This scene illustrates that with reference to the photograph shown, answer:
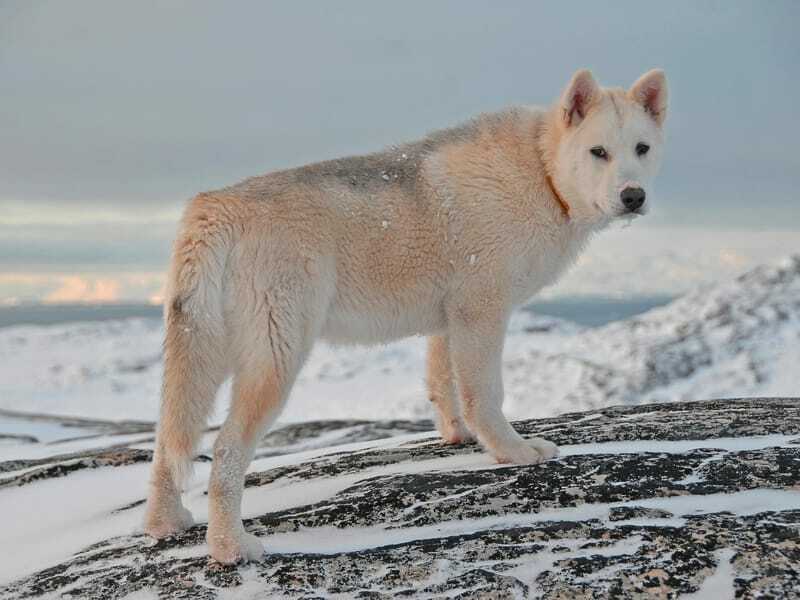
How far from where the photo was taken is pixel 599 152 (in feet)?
25.3

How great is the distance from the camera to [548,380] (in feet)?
86.0

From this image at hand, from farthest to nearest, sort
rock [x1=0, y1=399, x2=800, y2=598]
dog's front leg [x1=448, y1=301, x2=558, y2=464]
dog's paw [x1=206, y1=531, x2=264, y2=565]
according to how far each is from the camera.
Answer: dog's front leg [x1=448, y1=301, x2=558, y2=464] < dog's paw [x1=206, y1=531, x2=264, y2=565] < rock [x1=0, y1=399, x2=800, y2=598]

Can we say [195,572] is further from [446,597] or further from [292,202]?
[292,202]

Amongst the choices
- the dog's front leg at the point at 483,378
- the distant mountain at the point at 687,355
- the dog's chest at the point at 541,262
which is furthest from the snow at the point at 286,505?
the distant mountain at the point at 687,355

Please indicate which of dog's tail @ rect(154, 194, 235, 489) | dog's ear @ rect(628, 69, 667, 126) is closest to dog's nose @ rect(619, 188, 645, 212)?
dog's ear @ rect(628, 69, 667, 126)

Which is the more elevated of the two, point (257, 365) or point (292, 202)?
point (292, 202)

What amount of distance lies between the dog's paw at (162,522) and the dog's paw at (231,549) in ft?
3.07

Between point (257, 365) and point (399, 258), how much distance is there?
161 cm

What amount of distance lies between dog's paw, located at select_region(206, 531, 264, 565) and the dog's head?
390 centimetres

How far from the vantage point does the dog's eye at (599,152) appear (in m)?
7.68

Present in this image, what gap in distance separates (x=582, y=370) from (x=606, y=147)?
1957cm

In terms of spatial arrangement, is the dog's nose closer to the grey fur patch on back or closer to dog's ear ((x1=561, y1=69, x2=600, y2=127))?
dog's ear ((x1=561, y1=69, x2=600, y2=127))

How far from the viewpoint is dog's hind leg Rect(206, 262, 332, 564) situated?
6.28 metres

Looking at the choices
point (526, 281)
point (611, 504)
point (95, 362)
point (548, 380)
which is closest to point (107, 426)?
point (548, 380)
